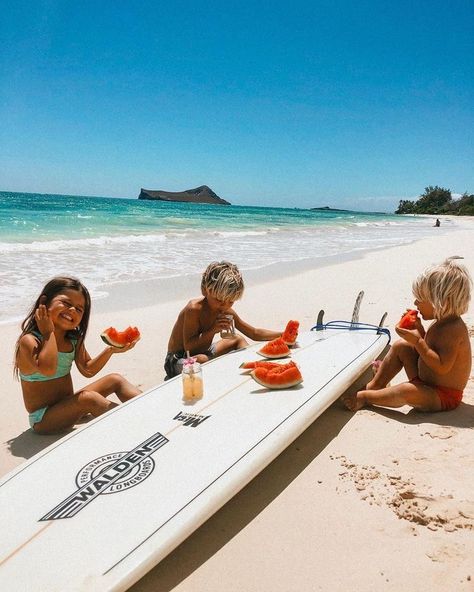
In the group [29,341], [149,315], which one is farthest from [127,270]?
[29,341]

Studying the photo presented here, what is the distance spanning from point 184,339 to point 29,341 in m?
1.54

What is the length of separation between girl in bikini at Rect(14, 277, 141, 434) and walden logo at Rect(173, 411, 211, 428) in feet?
2.51

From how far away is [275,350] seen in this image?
4.39m

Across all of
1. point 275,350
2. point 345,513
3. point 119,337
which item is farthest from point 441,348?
point 119,337

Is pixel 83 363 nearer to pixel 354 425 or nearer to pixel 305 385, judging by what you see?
pixel 305 385

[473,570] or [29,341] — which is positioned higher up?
[29,341]

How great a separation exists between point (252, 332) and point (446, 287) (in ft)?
7.06

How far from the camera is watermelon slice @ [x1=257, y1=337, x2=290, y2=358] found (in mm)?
4359

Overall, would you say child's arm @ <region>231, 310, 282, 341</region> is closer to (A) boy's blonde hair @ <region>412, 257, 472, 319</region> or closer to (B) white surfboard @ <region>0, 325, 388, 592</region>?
(B) white surfboard @ <region>0, 325, 388, 592</region>

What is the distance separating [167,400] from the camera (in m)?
3.43

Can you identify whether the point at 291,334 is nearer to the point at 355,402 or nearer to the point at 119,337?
the point at 355,402

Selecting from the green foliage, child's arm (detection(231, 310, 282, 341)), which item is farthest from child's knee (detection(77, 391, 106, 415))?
the green foliage

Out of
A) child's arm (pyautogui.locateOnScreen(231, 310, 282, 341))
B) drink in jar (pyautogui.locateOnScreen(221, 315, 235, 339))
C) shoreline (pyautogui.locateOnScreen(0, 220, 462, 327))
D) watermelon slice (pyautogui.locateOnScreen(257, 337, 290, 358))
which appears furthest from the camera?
shoreline (pyautogui.locateOnScreen(0, 220, 462, 327))

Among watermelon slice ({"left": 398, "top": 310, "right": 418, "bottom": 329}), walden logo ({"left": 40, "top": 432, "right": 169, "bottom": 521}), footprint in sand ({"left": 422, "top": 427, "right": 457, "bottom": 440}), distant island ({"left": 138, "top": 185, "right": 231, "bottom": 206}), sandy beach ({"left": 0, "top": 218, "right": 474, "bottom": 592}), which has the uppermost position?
distant island ({"left": 138, "top": 185, "right": 231, "bottom": 206})
